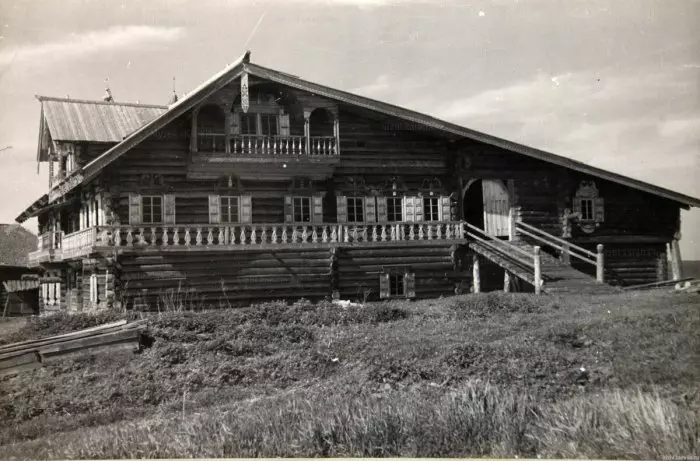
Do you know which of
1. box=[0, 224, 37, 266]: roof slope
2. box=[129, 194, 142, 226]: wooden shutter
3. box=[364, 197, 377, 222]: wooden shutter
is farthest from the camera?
box=[0, 224, 37, 266]: roof slope

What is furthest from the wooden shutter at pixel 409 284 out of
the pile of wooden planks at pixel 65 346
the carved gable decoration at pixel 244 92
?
the pile of wooden planks at pixel 65 346

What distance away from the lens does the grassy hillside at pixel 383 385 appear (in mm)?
9391

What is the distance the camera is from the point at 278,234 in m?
24.3

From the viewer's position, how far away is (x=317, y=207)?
976 inches

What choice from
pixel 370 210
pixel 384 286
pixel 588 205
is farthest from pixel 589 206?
pixel 384 286

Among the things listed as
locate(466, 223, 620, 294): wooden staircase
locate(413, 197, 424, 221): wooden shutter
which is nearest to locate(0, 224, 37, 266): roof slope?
locate(413, 197, 424, 221): wooden shutter

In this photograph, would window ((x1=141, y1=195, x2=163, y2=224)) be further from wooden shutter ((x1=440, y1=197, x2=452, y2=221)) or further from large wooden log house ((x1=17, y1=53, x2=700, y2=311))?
wooden shutter ((x1=440, y1=197, x2=452, y2=221))

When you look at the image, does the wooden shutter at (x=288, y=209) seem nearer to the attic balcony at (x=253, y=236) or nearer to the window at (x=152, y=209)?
the attic balcony at (x=253, y=236)

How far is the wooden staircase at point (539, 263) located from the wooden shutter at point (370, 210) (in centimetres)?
391

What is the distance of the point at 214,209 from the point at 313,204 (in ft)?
12.1

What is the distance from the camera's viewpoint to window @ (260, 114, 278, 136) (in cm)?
2450

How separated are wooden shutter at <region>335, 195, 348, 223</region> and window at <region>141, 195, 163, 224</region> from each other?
257 inches

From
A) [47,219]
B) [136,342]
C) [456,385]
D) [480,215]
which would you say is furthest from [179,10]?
[47,219]

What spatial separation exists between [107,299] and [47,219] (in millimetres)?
18137
